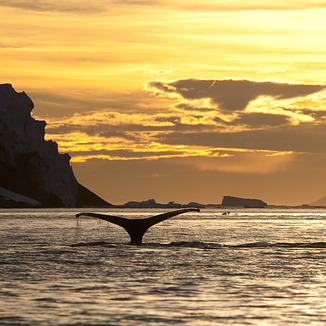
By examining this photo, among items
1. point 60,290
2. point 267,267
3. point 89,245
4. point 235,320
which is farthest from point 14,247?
point 235,320

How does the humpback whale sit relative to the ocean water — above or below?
above

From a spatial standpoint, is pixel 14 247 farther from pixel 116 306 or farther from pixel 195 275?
pixel 116 306

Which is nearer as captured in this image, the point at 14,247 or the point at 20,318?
the point at 20,318

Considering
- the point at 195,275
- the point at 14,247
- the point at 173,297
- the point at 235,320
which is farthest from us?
the point at 14,247

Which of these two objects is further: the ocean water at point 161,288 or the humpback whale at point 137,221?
the humpback whale at point 137,221

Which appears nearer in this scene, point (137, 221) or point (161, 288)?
point (161, 288)

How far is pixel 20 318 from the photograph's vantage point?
76.4ft

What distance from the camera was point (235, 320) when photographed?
75.9ft

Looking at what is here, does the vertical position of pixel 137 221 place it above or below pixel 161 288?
above

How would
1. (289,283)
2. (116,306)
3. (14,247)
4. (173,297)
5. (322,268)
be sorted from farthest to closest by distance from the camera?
1. (14,247)
2. (322,268)
3. (289,283)
4. (173,297)
5. (116,306)

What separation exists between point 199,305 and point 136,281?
784 centimetres

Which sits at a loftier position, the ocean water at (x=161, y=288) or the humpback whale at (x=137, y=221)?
the humpback whale at (x=137, y=221)

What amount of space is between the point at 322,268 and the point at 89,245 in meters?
24.7

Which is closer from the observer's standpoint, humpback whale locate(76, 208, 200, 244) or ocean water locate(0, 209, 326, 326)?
ocean water locate(0, 209, 326, 326)
